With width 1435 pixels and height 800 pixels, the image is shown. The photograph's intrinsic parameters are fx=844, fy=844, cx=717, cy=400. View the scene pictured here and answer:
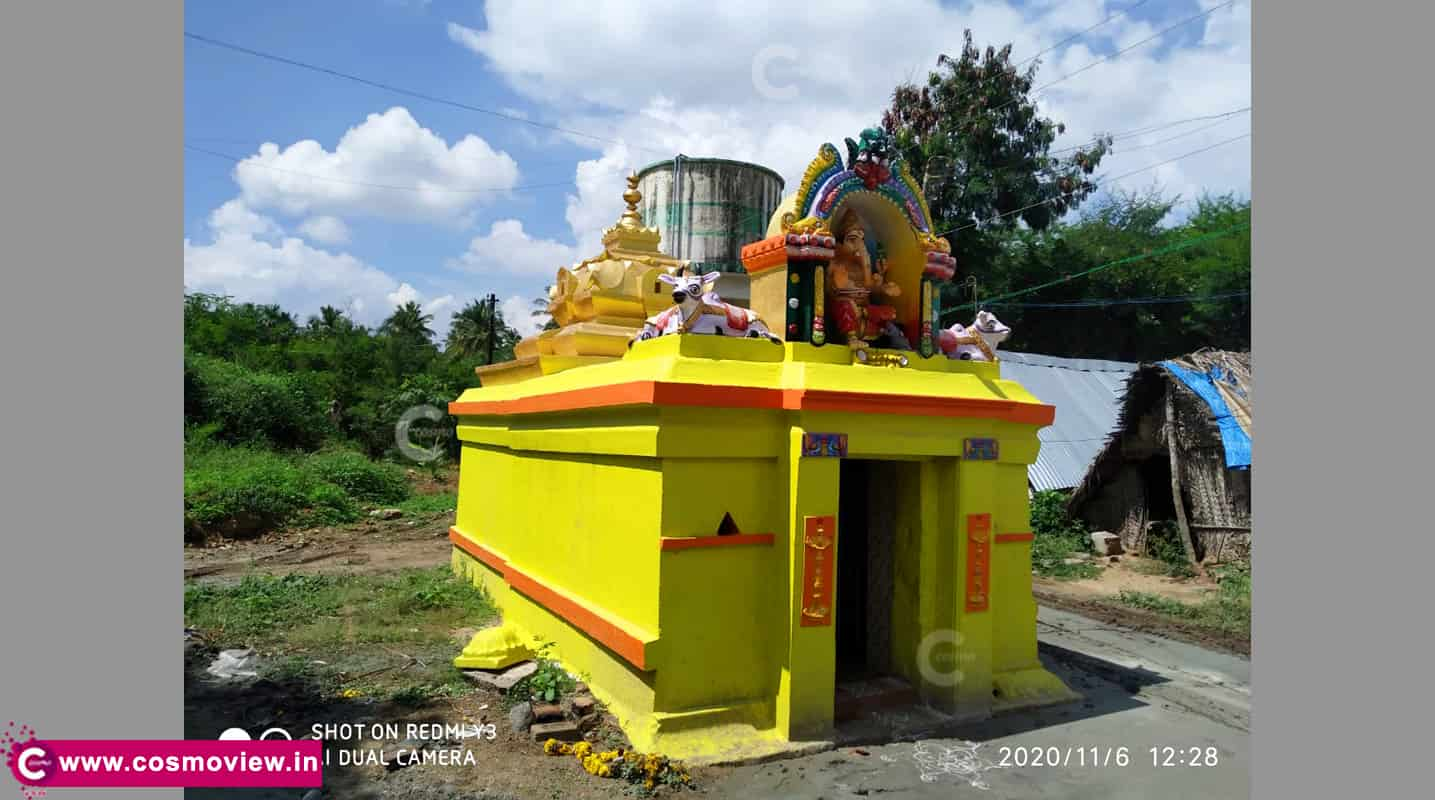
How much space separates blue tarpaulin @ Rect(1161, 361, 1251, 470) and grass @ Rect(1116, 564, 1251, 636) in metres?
1.67

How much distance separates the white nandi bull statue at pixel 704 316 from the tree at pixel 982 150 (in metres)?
18.3

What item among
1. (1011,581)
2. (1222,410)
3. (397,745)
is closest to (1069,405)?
(1222,410)

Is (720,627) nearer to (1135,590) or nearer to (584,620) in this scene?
(584,620)

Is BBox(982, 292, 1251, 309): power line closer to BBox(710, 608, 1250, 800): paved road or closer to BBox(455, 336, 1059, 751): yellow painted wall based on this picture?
BBox(710, 608, 1250, 800): paved road

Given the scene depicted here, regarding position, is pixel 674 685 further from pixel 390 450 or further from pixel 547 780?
pixel 390 450

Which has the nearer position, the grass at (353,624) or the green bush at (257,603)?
the grass at (353,624)

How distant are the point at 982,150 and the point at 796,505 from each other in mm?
20850

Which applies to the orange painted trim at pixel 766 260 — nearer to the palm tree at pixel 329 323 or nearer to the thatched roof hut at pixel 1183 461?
the thatched roof hut at pixel 1183 461

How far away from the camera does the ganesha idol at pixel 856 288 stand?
25.3 ft

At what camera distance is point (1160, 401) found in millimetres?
14914

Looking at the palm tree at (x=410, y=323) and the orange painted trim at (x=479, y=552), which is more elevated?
the palm tree at (x=410, y=323)

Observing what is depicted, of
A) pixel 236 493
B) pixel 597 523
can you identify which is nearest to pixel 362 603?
pixel 597 523

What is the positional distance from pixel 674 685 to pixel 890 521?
2756mm

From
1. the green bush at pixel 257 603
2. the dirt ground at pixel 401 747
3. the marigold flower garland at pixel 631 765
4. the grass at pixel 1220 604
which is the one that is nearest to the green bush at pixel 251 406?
the green bush at pixel 257 603
